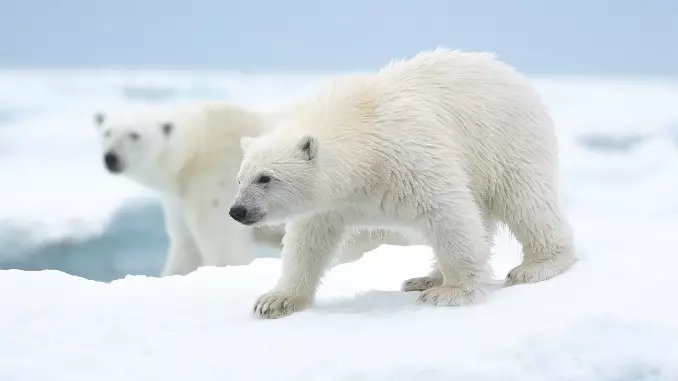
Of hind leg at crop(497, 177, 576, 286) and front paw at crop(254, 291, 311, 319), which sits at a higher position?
hind leg at crop(497, 177, 576, 286)

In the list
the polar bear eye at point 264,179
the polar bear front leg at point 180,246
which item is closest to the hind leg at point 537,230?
the polar bear eye at point 264,179

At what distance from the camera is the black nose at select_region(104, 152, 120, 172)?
680 cm

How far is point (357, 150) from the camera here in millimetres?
2957

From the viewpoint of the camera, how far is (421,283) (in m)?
3.62

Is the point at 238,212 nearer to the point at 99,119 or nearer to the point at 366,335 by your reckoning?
the point at 366,335

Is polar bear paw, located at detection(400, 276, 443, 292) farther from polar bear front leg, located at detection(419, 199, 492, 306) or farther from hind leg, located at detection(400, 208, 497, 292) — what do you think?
polar bear front leg, located at detection(419, 199, 492, 306)

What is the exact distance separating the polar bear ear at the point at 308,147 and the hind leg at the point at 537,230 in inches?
33.8

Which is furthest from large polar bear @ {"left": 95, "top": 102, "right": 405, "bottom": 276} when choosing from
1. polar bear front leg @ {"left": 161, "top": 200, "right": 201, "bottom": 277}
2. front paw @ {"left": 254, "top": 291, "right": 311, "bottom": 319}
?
front paw @ {"left": 254, "top": 291, "right": 311, "bottom": 319}

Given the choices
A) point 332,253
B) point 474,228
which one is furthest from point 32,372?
point 474,228

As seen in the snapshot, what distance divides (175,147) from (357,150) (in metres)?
4.13

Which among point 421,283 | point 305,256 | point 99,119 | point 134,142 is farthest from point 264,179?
point 99,119

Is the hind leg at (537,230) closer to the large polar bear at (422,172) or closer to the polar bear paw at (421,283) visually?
the large polar bear at (422,172)

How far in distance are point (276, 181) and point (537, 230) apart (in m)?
1.10

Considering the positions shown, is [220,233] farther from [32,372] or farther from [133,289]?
[32,372]
